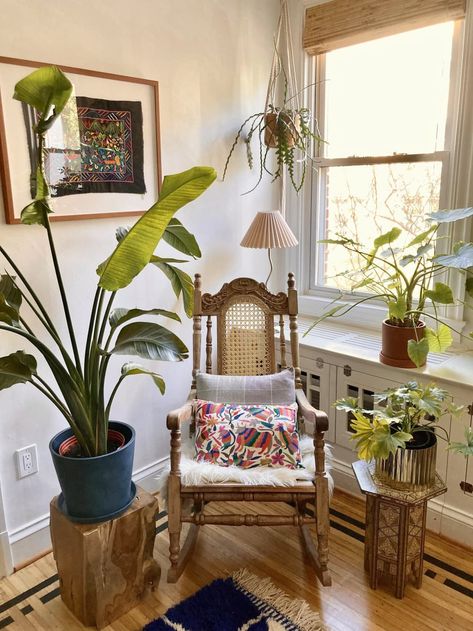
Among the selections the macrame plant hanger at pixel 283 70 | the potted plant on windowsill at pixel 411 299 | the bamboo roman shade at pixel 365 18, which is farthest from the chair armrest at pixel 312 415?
the bamboo roman shade at pixel 365 18

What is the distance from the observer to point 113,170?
218 centimetres

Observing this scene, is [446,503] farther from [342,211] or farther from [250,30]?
[250,30]

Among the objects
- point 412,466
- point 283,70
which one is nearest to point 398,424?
point 412,466

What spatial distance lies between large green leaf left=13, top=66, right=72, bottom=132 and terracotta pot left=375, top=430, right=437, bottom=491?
156cm

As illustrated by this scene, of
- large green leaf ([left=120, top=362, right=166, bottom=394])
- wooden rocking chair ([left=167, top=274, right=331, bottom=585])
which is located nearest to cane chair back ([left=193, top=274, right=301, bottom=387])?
wooden rocking chair ([left=167, top=274, right=331, bottom=585])

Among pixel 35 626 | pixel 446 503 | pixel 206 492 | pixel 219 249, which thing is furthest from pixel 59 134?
pixel 446 503

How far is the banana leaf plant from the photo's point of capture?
1.44 m

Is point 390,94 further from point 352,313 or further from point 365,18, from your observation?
point 352,313

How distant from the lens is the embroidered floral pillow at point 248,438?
6.59 ft

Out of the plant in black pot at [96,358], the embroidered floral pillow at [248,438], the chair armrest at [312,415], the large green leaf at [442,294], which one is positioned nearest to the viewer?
the plant in black pot at [96,358]

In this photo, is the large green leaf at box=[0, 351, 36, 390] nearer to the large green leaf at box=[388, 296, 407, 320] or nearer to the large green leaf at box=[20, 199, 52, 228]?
the large green leaf at box=[20, 199, 52, 228]

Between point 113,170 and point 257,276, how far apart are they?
1.10 metres

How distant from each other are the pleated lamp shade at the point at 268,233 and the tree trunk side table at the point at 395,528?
113cm

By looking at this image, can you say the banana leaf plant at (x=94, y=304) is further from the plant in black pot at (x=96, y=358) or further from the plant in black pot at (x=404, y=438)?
the plant in black pot at (x=404, y=438)
